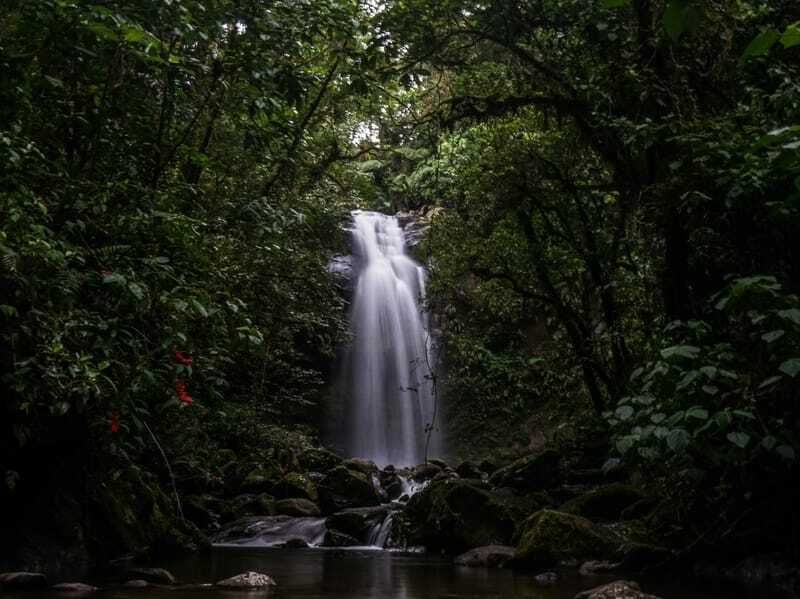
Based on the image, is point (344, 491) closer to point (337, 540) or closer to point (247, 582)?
point (337, 540)

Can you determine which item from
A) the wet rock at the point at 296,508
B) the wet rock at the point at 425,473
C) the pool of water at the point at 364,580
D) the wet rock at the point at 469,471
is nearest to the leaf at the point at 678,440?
the pool of water at the point at 364,580

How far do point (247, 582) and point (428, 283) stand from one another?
7431 millimetres

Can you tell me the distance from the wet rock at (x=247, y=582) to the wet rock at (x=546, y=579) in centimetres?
236

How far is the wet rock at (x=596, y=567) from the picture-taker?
738cm

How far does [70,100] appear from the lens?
657cm

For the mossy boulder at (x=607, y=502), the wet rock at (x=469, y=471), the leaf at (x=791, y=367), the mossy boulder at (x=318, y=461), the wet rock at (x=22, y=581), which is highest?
the mossy boulder at (x=318, y=461)

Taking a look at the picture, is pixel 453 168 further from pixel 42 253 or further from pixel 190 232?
pixel 42 253

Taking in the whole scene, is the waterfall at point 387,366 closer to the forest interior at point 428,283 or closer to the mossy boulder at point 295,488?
the mossy boulder at point 295,488

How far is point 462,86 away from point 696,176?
475 cm

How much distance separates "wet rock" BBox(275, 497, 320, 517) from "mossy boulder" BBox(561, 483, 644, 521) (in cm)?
457

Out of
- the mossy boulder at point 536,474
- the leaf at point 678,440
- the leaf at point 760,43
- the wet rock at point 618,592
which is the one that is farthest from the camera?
the mossy boulder at point 536,474

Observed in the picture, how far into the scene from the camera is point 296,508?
40.8 feet

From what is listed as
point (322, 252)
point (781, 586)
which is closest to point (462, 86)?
point (322, 252)

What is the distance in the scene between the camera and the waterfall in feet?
66.6
